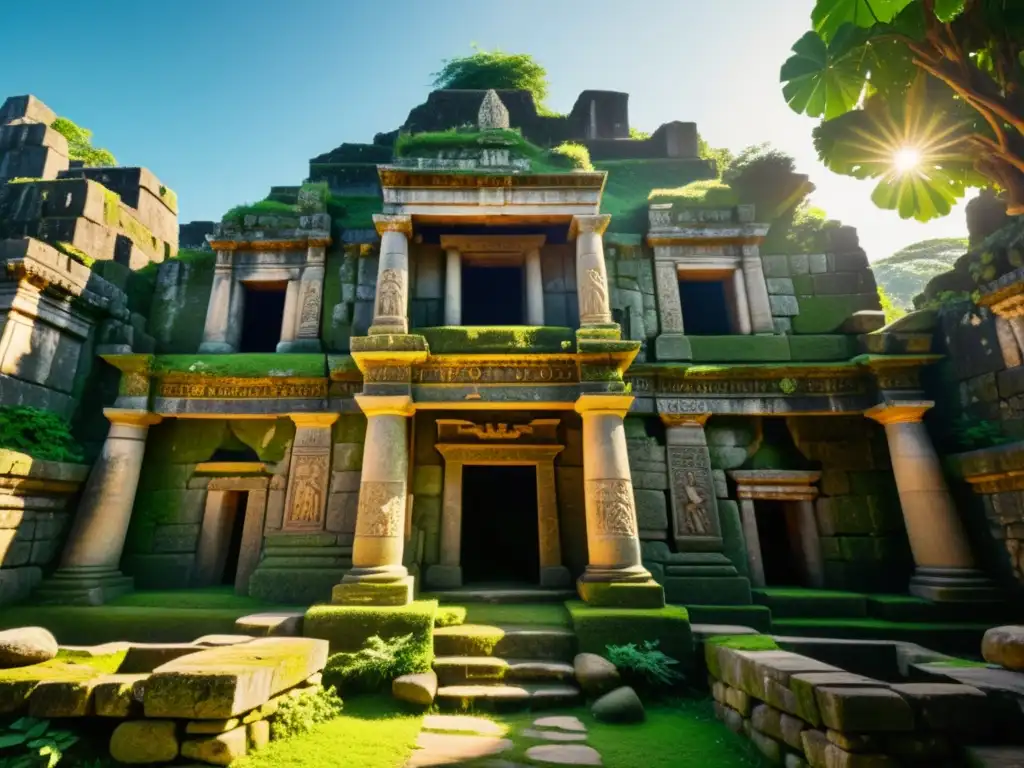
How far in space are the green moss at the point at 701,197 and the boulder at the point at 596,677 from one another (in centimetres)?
873

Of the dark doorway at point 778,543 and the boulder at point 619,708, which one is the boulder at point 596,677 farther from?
the dark doorway at point 778,543

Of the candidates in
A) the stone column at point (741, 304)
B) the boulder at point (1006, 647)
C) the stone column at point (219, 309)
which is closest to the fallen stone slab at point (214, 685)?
the boulder at point (1006, 647)

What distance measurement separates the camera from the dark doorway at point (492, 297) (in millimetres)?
11727

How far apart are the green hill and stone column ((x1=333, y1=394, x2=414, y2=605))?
4024 centimetres

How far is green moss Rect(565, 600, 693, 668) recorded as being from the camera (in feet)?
19.8

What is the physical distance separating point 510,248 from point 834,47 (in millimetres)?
6127

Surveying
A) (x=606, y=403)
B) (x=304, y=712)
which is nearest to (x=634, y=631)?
(x=606, y=403)

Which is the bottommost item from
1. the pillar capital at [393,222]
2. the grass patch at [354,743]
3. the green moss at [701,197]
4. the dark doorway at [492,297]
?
the grass patch at [354,743]

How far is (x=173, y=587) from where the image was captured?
27.1ft

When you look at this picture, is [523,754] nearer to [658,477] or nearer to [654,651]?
[654,651]

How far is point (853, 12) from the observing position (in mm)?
3756

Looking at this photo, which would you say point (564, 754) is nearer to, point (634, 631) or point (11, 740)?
point (634, 631)

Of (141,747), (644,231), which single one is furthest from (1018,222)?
(141,747)

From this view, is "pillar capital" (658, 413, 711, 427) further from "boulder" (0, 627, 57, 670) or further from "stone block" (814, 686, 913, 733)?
"boulder" (0, 627, 57, 670)
